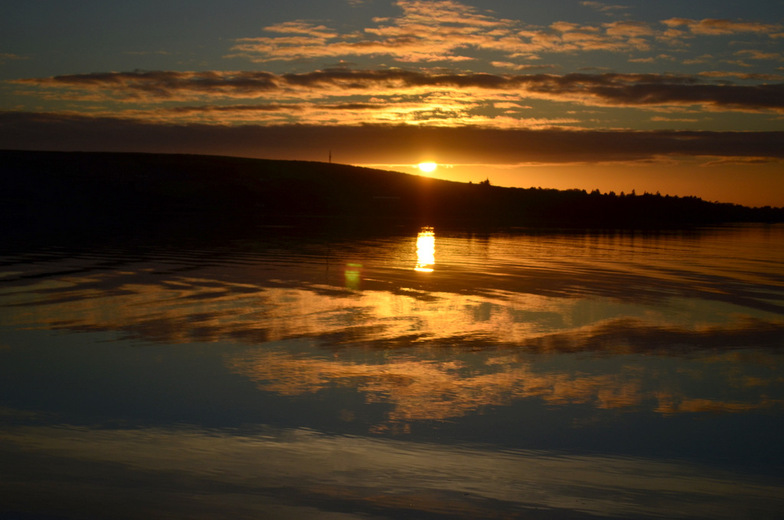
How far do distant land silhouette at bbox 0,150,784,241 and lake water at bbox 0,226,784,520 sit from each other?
66.9 meters

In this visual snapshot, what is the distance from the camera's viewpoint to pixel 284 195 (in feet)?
380

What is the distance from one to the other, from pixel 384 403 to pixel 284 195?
109 m

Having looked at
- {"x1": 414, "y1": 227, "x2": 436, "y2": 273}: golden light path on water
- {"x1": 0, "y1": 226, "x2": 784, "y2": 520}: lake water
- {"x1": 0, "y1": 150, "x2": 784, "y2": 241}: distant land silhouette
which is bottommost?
{"x1": 0, "y1": 226, "x2": 784, "y2": 520}: lake water

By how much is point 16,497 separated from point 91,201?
91.8m

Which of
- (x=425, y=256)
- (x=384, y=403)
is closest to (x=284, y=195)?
(x=425, y=256)

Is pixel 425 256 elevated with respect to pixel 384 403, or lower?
elevated

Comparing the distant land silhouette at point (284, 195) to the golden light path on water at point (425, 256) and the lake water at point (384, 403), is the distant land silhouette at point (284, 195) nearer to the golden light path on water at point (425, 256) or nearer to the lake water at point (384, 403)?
the golden light path on water at point (425, 256)

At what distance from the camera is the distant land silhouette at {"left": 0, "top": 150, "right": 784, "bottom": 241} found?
3585 inches

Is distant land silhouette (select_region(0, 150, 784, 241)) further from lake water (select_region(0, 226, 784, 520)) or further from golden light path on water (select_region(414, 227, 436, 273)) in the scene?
lake water (select_region(0, 226, 784, 520))

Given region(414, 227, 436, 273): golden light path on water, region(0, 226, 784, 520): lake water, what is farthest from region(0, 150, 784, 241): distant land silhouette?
region(0, 226, 784, 520): lake water

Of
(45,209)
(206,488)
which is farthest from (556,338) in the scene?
(45,209)

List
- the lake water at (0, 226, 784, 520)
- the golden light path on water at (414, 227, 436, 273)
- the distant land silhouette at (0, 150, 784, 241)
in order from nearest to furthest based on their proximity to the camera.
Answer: the lake water at (0, 226, 784, 520)
the golden light path on water at (414, 227, 436, 273)
the distant land silhouette at (0, 150, 784, 241)

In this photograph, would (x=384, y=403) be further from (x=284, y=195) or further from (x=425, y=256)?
(x=284, y=195)

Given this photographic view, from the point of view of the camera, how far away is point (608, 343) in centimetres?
1232
